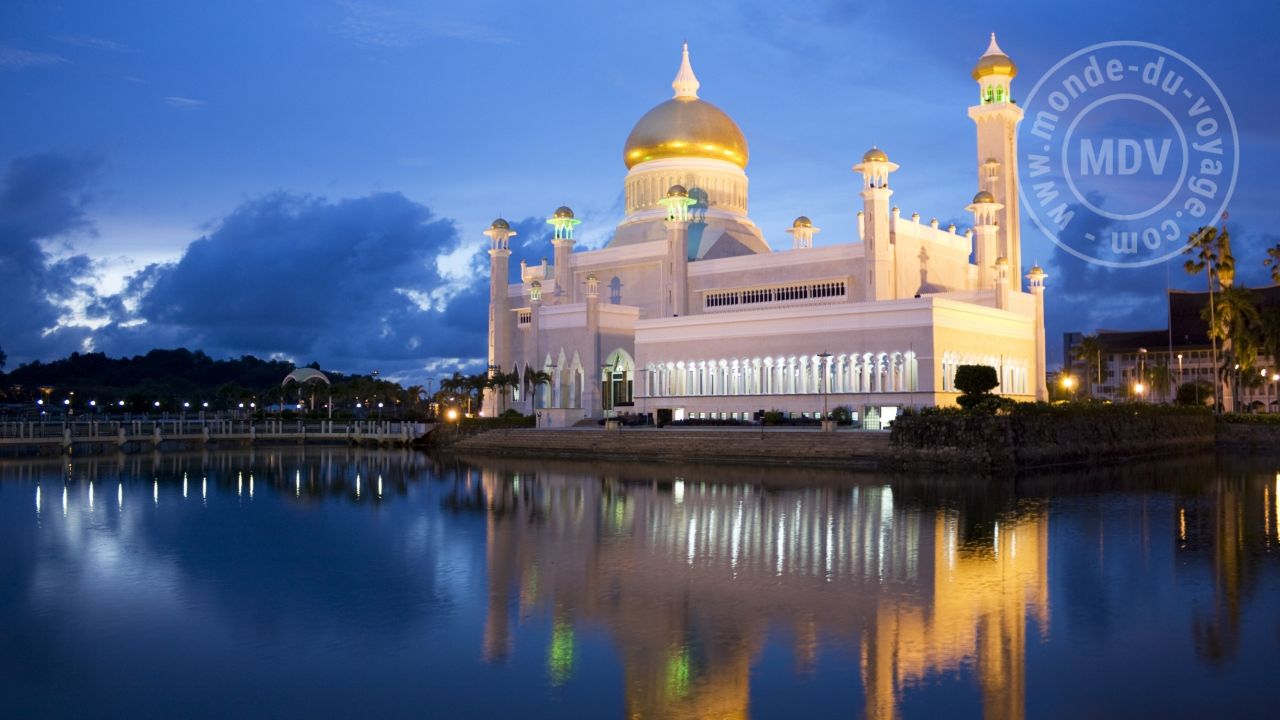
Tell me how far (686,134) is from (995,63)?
15.8 m

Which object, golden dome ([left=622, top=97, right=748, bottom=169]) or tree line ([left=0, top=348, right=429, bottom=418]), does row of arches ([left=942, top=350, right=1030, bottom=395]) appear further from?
tree line ([left=0, top=348, right=429, bottom=418])

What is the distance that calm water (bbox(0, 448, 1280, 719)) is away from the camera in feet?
29.4

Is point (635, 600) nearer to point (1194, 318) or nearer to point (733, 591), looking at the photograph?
point (733, 591)

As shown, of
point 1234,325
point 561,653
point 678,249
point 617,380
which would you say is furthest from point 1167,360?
point 561,653

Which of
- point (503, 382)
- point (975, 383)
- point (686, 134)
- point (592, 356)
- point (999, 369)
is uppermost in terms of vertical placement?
point (686, 134)

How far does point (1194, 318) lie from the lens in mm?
80938

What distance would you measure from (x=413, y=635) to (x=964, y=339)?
35.9 m

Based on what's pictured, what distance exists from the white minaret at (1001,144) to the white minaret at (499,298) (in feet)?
83.4

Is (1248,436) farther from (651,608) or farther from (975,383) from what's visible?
(651,608)

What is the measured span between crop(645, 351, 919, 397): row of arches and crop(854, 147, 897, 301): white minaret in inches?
157

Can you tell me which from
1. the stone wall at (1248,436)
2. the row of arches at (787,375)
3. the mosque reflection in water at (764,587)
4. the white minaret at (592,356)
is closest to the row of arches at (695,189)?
the white minaret at (592,356)

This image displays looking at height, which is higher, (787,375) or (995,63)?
(995,63)

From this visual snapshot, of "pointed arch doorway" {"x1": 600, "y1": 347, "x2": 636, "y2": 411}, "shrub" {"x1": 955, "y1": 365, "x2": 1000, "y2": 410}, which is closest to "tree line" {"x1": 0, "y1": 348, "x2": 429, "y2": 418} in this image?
"pointed arch doorway" {"x1": 600, "y1": 347, "x2": 636, "y2": 411}

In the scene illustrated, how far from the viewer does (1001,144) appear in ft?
165
